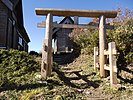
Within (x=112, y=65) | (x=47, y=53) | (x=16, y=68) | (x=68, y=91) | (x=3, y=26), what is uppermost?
(x=3, y=26)

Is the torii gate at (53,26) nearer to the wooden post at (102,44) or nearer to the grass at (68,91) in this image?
the wooden post at (102,44)

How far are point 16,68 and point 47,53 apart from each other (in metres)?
1.82

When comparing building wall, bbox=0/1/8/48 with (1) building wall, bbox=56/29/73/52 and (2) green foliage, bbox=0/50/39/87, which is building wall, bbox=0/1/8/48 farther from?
(1) building wall, bbox=56/29/73/52

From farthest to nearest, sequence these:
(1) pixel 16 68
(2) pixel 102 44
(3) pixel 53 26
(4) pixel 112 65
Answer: (1) pixel 16 68 < (2) pixel 102 44 < (3) pixel 53 26 < (4) pixel 112 65

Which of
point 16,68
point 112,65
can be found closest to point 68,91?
point 112,65

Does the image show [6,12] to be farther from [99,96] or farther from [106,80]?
[99,96]

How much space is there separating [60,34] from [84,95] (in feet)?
80.0

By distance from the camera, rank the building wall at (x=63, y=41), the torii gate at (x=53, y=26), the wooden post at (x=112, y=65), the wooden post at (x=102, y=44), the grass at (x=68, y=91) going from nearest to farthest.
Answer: the grass at (x=68, y=91), the wooden post at (x=112, y=65), the torii gate at (x=53, y=26), the wooden post at (x=102, y=44), the building wall at (x=63, y=41)

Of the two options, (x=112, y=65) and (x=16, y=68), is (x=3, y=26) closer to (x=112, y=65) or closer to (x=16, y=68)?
(x=16, y=68)

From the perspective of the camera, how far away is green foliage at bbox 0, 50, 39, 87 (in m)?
8.29

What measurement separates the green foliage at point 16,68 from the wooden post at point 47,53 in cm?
57

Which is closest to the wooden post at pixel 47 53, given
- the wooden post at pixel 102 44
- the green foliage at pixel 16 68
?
the green foliage at pixel 16 68

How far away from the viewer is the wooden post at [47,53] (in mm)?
8656

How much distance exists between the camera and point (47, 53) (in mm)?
8812
